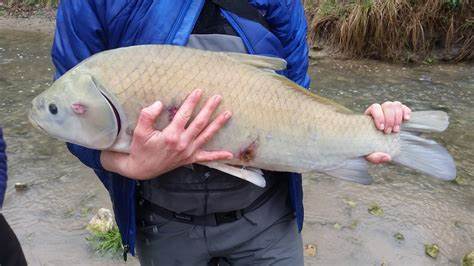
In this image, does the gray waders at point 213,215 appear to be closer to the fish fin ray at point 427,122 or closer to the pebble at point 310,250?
the fish fin ray at point 427,122

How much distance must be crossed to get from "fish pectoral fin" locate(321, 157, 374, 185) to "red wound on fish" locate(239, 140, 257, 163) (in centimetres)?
26

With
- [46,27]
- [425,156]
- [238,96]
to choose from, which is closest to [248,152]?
[238,96]

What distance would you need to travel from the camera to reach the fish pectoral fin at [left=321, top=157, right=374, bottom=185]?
5.31 ft

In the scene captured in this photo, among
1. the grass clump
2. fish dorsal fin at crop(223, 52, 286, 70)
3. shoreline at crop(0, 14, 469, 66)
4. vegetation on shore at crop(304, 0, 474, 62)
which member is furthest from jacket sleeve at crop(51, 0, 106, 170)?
vegetation on shore at crop(304, 0, 474, 62)

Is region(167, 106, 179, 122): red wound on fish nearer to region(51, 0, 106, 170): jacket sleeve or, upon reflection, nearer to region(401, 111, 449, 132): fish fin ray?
region(51, 0, 106, 170): jacket sleeve

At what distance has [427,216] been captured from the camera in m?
3.80

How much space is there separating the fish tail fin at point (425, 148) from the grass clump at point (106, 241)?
86.5 inches

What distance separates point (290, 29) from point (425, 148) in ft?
1.81

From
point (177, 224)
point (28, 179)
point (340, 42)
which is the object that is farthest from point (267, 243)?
point (340, 42)

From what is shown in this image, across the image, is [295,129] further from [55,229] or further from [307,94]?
[55,229]

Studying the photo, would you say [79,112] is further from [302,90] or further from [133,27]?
[302,90]

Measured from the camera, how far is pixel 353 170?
5.33ft

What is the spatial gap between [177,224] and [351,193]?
2.63 metres

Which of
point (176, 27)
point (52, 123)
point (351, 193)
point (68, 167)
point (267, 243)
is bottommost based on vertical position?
point (68, 167)
